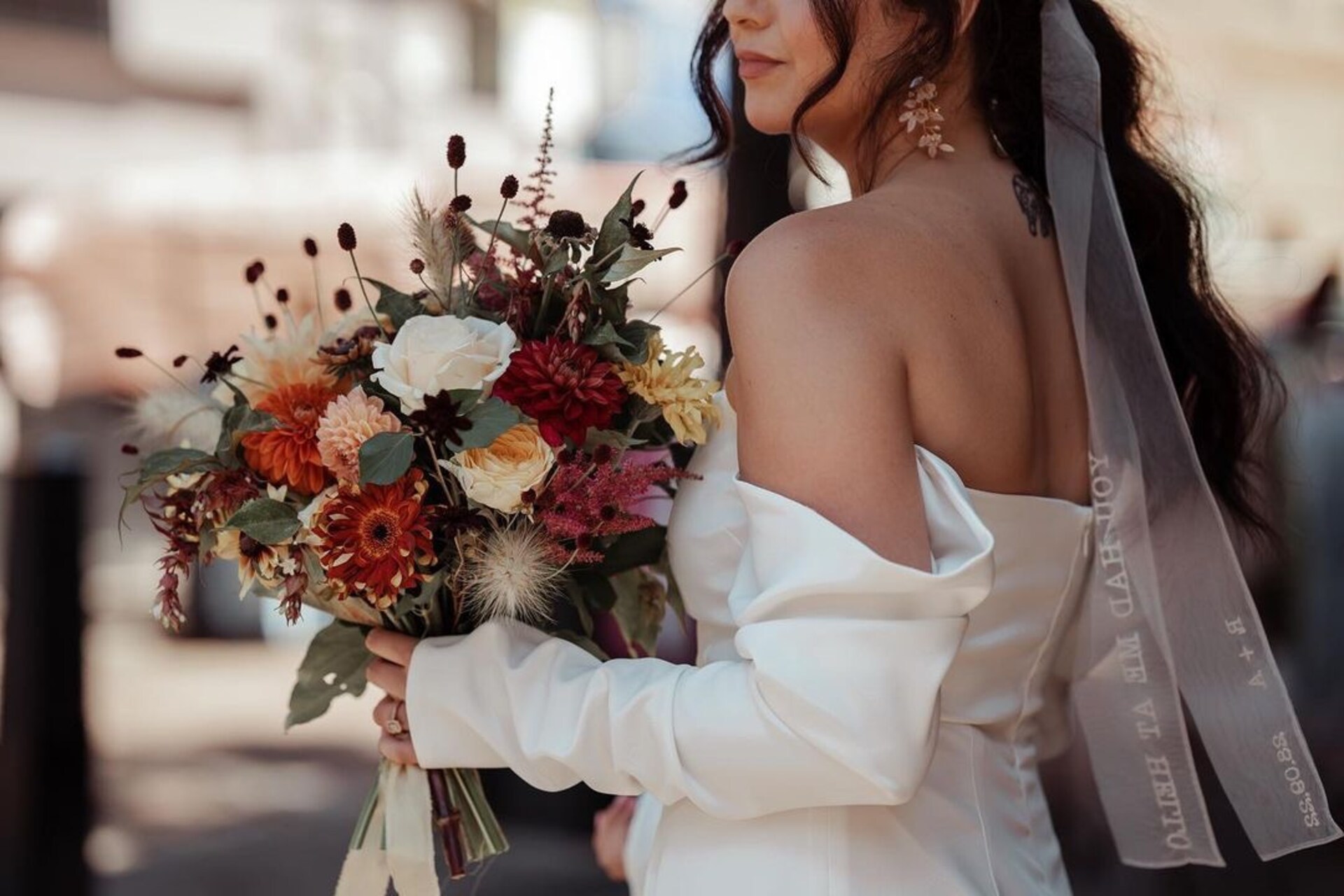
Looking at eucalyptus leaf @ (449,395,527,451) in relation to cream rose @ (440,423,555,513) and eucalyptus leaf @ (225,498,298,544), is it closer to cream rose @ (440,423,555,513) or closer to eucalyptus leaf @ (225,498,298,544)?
cream rose @ (440,423,555,513)

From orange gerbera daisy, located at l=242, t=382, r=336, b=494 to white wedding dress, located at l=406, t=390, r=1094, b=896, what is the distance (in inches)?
9.6

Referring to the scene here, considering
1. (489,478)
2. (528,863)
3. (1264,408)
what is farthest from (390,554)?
(528,863)

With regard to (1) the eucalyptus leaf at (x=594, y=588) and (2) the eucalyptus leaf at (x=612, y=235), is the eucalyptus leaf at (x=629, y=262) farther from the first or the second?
(1) the eucalyptus leaf at (x=594, y=588)

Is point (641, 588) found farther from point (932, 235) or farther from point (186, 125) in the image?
point (186, 125)

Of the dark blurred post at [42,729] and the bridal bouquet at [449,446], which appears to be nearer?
the bridal bouquet at [449,446]

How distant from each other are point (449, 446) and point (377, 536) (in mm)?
125

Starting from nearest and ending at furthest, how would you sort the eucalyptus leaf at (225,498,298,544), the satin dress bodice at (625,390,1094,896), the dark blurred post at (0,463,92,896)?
1. the satin dress bodice at (625,390,1094,896)
2. the eucalyptus leaf at (225,498,298,544)
3. the dark blurred post at (0,463,92,896)

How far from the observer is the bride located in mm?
1507

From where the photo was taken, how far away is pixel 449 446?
166cm

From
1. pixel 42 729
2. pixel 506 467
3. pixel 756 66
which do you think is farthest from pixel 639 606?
pixel 42 729

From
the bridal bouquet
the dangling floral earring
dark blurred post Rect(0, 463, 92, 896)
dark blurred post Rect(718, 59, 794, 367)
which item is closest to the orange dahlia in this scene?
the bridal bouquet

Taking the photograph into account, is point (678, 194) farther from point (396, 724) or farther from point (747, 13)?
point (396, 724)

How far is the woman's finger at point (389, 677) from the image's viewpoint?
1.85 m

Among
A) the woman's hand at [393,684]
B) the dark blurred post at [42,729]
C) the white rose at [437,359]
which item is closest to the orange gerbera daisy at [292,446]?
the white rose at [437,359]
